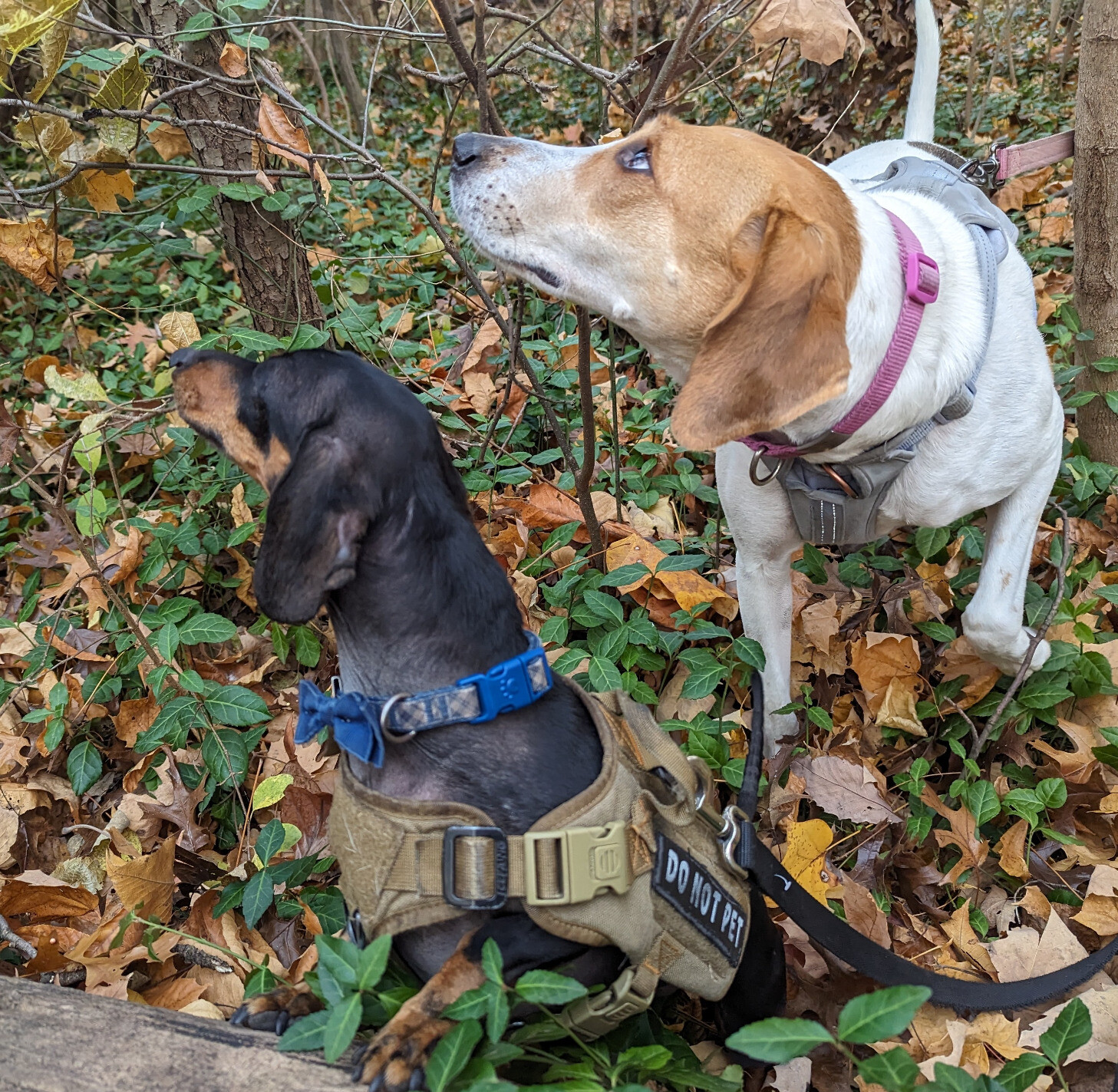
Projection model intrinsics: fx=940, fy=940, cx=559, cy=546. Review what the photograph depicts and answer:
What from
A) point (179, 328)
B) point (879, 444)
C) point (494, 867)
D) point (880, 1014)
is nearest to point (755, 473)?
point (879, 444)

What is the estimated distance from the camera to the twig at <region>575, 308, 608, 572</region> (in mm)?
3072

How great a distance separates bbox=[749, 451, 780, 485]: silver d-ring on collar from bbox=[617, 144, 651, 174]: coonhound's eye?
864 mm

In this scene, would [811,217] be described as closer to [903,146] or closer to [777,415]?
[777,415]

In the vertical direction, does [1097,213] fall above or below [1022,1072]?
above

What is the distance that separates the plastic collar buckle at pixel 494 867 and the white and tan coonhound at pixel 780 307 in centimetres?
106

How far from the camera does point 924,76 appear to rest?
13.2ft

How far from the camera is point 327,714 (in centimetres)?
205

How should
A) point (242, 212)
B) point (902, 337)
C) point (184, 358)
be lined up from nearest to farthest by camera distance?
point (184, 358), point (902, 337), point (242, 212)

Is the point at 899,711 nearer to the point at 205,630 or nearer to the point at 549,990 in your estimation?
the point at 549,990

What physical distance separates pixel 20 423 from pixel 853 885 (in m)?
3.12

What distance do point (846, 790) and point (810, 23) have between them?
2.31 m

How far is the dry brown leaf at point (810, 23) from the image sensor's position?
2.73 m

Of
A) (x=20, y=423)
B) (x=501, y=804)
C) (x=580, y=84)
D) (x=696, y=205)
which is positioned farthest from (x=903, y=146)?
(x=580, y=84)

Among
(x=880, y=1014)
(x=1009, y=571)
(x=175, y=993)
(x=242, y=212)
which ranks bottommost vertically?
(x=175, y=993)
